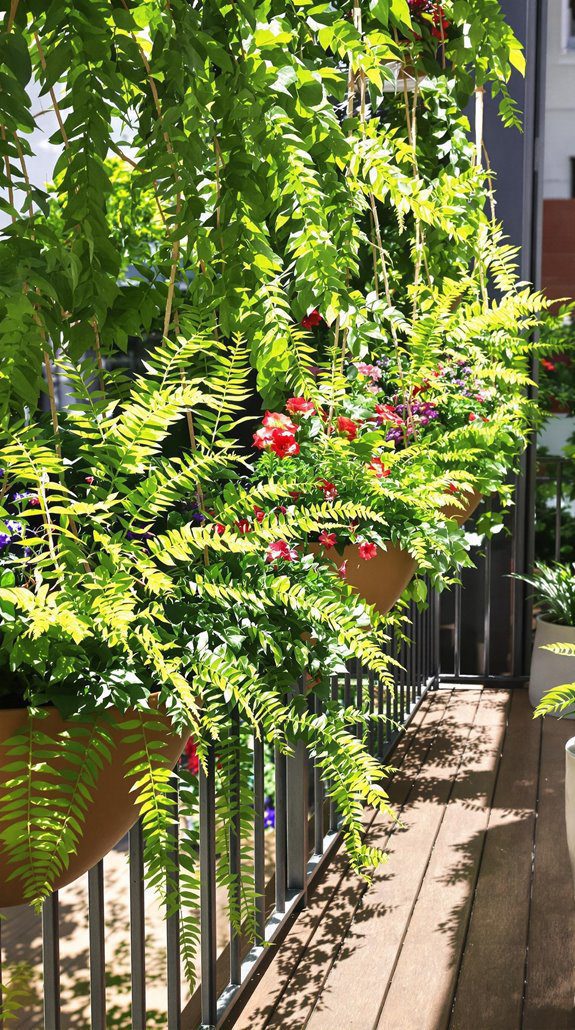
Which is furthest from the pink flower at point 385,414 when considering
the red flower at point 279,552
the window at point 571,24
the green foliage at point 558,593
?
the window at point 571,24

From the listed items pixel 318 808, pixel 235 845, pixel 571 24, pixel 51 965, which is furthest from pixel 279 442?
pixel 571 24

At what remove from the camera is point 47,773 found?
89 cm

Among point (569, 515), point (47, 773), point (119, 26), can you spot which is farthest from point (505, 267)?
point (569, 515)

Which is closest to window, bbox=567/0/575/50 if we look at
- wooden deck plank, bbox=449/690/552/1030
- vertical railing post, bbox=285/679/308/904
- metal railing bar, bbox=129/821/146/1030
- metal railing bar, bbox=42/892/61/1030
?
wooden deck plank, bbox=449/690/552/1030

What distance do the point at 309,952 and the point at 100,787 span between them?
138cm

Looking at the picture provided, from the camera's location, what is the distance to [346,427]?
70.3 inches

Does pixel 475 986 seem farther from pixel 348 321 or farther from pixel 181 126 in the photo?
pixel 181 126

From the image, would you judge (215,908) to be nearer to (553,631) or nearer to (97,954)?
(97,954)

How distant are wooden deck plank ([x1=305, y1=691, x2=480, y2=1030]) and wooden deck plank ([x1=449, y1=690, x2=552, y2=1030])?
0.49ft

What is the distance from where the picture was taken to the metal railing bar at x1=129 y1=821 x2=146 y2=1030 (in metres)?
Answer: 1.44

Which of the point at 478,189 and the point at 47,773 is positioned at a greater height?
the point at 478,189

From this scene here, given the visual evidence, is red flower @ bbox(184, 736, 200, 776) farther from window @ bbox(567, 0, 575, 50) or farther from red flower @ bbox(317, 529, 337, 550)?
window @ bbox(567, 0, 575, 50)

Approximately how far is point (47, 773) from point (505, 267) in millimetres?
2229

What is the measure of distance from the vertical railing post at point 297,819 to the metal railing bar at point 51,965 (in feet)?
3.11
